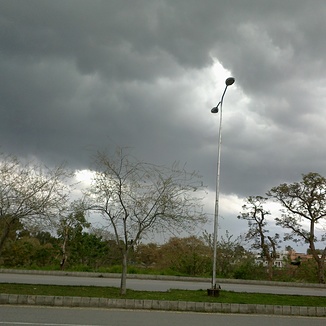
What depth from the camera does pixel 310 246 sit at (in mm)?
28062

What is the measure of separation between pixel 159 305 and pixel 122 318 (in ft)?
7.57

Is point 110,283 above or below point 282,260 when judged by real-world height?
below

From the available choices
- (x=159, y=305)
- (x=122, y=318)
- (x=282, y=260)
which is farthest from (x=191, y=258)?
(x=122, y=318)

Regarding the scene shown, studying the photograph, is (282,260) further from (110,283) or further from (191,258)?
(110,283)

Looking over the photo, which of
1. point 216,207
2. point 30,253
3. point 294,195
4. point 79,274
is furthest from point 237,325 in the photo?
point 30,253

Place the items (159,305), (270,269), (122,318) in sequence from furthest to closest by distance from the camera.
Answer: (270,269) < (159,305) < (122,318)

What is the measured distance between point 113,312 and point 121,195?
4.53 metres

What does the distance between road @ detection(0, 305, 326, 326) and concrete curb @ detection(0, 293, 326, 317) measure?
1.34 ft

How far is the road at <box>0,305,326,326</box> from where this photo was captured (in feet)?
31.3

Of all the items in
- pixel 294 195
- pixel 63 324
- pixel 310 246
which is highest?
pixel 294 195

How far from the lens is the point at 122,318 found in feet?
34.5

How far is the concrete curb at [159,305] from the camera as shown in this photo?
11969 millimetres

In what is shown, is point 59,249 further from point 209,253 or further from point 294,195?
point 294,195

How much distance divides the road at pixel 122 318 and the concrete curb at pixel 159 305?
0.41 meters
